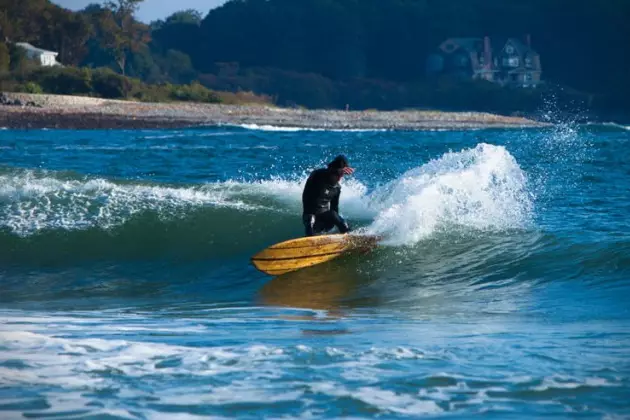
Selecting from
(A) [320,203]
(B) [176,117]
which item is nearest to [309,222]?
(A) [320,203]

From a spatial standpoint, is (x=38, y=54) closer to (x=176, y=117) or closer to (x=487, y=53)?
(x=176, y=117)

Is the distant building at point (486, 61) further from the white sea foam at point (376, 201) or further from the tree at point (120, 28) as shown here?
the white sea foam at point (376, 201)

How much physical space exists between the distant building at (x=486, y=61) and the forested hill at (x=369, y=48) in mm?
1624

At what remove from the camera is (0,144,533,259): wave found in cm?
1484

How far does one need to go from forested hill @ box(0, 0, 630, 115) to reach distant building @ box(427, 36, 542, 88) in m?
1.62

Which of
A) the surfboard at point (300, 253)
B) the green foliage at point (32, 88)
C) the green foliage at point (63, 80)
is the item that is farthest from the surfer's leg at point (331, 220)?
the green foliage at point (63, 80)

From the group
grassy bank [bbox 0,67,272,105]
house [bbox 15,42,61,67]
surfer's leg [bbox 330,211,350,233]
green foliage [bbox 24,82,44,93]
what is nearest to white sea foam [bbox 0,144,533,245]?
surfer's leg [bbox 330,211,350,233]

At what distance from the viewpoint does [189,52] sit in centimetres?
11975

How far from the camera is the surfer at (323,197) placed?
40.1 ft

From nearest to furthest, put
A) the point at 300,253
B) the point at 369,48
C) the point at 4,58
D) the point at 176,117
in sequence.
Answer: the point at 300,253 → the point at 176,117 → the point at 4,58 → the point at 369,48

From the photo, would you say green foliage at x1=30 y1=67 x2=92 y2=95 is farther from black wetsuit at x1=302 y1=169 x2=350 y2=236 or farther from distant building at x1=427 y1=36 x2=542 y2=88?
black wetsuit at x1=302 y1=169 x2=350 y2=236

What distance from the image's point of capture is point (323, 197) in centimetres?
1238

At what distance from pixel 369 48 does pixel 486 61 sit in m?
13.9

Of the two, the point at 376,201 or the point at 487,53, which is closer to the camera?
the point at 376,201
